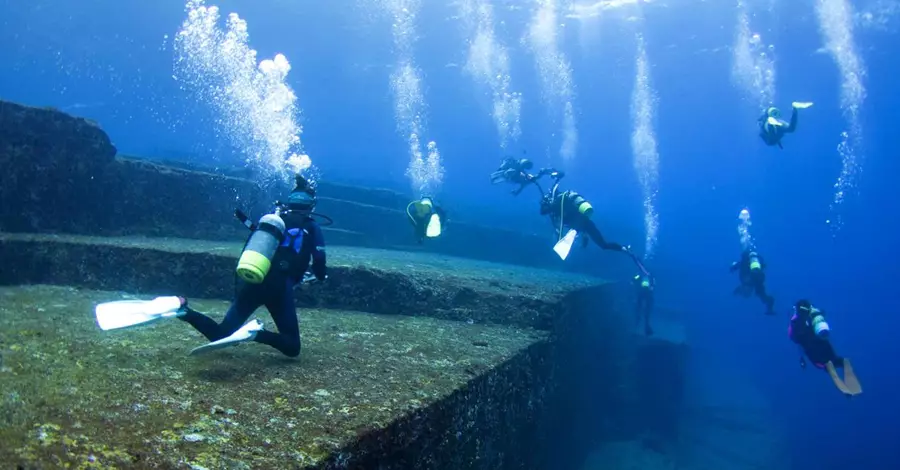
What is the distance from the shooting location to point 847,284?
96.1 meters

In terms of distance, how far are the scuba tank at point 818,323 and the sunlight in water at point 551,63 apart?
2451 centimetres

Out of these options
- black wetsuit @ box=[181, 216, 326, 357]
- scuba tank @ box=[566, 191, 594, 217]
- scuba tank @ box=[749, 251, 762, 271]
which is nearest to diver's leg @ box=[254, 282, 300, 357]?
black wetsuit @ box=[181, 216, 326, 357]

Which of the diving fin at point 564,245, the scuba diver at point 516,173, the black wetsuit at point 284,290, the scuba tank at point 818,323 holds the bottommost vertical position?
the black wetsuit at point 284,290

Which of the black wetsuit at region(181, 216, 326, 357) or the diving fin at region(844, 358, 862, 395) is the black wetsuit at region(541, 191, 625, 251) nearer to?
the diving fin at region(844, 358, 862, 395)

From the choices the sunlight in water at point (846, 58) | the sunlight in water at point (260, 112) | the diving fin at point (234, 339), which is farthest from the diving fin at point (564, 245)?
the sunlight in water at point (846, 58)

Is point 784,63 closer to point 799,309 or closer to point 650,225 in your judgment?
point 650,225

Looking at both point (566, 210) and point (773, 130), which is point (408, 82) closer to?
point (773, 130)

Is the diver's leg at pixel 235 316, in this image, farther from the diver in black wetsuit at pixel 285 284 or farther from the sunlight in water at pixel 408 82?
the sunlight in water at pixel 408 82

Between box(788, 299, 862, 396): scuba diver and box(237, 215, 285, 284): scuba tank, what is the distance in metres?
7.87

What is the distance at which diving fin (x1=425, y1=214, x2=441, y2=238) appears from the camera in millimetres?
7223

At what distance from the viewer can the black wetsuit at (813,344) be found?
7492mm

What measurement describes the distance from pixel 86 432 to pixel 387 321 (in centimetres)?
377

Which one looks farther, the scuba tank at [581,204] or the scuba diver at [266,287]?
the scuba tank at [581,204]

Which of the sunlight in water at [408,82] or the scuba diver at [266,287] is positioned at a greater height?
the sunlight in water at [408,82]
